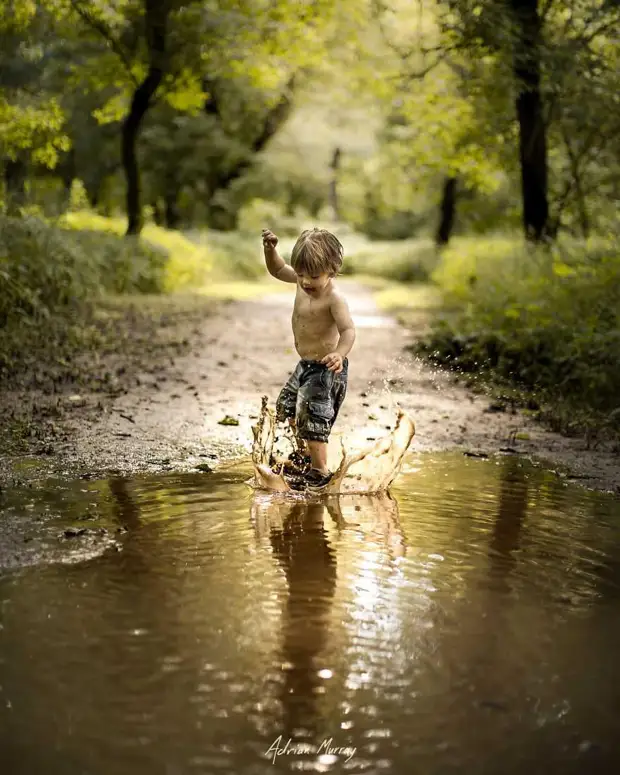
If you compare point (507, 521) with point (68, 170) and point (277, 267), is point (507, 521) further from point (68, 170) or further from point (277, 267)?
point (68, 170)

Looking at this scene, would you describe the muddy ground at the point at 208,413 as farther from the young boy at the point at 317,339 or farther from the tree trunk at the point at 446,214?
the tree trunk at the point at 446,214

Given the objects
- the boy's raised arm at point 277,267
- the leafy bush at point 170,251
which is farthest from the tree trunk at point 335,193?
the boy's raised arm at point 277,267

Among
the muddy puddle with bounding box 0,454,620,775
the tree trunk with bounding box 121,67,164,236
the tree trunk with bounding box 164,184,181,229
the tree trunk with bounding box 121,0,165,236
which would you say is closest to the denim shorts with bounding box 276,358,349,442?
the muddy puddle with bounding box 0,454,620,775

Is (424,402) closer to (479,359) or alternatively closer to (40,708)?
(479,359)

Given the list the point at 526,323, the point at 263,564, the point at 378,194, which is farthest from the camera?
the point at 378,194

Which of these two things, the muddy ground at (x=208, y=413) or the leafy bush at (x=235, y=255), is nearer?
the muddy ground at (x=208, y=413)

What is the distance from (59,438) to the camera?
632 centimetres

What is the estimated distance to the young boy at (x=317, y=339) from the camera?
5.28 meters

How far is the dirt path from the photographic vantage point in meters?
6.12

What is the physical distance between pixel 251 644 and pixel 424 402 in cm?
555

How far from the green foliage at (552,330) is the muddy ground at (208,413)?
0.50 m

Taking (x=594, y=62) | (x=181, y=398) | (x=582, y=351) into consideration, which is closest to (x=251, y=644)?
(x=181, y=398)

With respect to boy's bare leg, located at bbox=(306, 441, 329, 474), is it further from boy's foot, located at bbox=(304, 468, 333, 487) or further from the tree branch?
the tree branch
